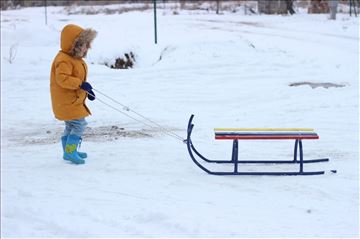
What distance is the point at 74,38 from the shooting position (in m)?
5.95

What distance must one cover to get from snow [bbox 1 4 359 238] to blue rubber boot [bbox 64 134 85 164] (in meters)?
0.13

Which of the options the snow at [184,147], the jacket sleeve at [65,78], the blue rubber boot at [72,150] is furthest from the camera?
the blue rubber boot at [72,150]

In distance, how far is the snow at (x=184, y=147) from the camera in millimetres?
4824

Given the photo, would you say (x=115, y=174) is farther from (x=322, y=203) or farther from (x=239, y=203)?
(x=322, y=203)

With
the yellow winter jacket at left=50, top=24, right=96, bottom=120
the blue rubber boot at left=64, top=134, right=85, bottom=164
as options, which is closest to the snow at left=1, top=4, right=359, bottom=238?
the blue rubber boot at left=64, top=134, right=85, bottom=164

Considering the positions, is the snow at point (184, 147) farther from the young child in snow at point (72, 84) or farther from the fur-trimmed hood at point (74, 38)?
the fur-trimmed hood at point (74, 38)

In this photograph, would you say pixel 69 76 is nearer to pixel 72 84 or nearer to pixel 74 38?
pixel 72 84

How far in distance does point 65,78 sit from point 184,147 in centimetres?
188

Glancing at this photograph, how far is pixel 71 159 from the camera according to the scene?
6.35 m

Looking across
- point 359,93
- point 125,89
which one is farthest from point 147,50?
point 359,93

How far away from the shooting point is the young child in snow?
5934 mm

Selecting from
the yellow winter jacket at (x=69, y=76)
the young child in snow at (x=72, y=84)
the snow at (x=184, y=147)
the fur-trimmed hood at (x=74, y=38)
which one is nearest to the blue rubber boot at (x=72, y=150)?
the young child in snow at (x=72, y=84)

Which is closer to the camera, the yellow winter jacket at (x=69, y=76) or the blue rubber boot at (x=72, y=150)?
the yellow winter jacket at (x=69, y=76)

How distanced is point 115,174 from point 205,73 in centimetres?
641
